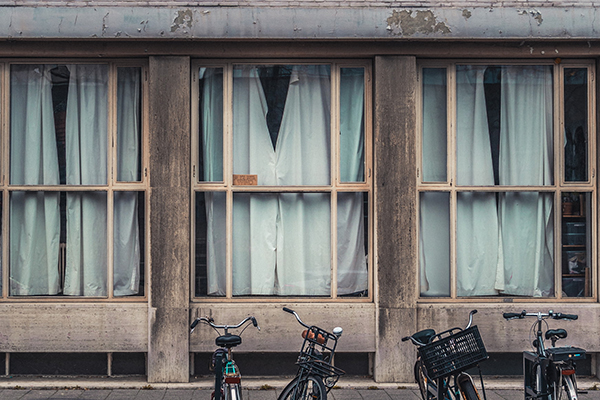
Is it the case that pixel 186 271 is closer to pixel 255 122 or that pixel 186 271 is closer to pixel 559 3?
pixel 255 122

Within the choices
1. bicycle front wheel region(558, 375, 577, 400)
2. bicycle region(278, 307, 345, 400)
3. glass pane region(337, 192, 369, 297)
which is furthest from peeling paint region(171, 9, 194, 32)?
bicycle front wheel region(558, 375, 577, 400)

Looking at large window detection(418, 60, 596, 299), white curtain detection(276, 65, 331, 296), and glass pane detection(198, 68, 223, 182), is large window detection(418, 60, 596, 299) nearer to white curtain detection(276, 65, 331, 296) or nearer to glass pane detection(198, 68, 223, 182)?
white curtain detection(276, 65, 331, 296)

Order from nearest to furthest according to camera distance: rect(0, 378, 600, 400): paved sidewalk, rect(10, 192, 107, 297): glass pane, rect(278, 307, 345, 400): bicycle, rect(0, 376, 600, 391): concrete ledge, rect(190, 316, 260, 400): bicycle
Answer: rect(190, 316, 260, 400): bicycle < rect(278, 307, 345, 400): bicycle < rect(0, 378, 600, 400): paved sidewalk < rect(0, 376, 600, 391): concrete ledge < rect(10, 192, 107, 297): glass pane

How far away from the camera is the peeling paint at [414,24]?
297 inches

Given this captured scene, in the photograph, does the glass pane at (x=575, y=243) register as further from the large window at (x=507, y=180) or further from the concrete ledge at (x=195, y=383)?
the concrete ledge at (x=195, y=383)

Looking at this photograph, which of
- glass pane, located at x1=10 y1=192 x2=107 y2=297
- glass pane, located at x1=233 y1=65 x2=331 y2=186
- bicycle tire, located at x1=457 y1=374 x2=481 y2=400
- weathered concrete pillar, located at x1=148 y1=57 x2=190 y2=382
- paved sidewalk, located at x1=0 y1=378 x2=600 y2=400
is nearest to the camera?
bicycle tire, located at x1=457 y1=374 x2=481 y2=400

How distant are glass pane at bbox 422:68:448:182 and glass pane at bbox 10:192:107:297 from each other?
13.5 ft

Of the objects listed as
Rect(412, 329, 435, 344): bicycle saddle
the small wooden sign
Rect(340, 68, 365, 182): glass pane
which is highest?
Rect(340, 68, 365, 182): glass pane

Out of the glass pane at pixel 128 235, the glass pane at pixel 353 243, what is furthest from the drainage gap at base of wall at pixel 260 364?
the glass pane at pixel 128 235

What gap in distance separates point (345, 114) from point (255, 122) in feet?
3.77

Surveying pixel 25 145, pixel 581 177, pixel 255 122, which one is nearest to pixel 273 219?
pixel 255 122

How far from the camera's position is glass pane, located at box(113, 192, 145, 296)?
7.86m

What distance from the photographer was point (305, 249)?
26.1ft

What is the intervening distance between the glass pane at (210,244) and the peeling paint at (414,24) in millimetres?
2941
